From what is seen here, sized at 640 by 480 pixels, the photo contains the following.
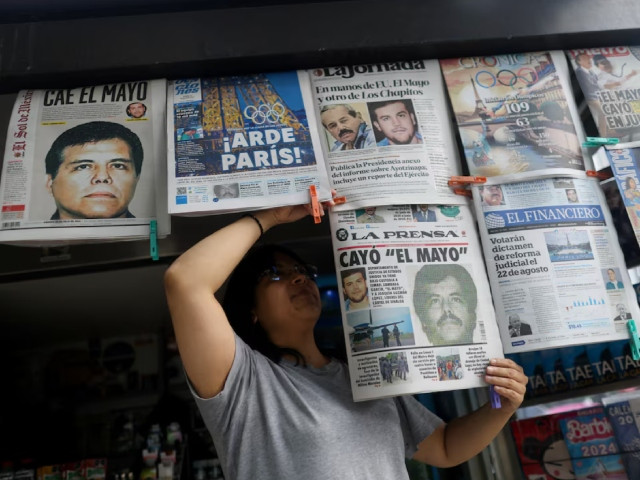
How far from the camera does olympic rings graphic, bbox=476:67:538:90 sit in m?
1.41

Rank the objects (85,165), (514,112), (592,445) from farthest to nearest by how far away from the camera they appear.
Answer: (592,445)
(514,112)
(85,165)

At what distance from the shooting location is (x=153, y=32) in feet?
4.38

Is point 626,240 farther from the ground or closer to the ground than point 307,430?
farther from the ground

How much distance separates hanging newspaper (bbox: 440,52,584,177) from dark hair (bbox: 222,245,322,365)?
0.60 meters

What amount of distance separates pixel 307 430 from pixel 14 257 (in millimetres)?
1468

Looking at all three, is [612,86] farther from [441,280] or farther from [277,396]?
[277,396]

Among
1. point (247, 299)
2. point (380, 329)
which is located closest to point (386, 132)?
point (380, 329)

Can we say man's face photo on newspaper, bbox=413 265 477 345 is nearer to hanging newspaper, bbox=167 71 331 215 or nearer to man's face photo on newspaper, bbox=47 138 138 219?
hanging newspaper, bbox=167 71 331 215

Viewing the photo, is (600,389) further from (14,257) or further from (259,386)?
(14,257)

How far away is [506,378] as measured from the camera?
46.4 inches

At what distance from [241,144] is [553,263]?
0.79 meters

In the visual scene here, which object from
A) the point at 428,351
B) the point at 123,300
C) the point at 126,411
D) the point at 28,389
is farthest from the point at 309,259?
the point at 28,389

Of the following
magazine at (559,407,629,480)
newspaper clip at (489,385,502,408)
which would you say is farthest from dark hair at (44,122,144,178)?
magazine at (559,407,629,480)

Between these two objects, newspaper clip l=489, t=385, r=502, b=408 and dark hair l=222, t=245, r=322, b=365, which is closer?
newspaper clip l=489, t=385, r=502, b=408
